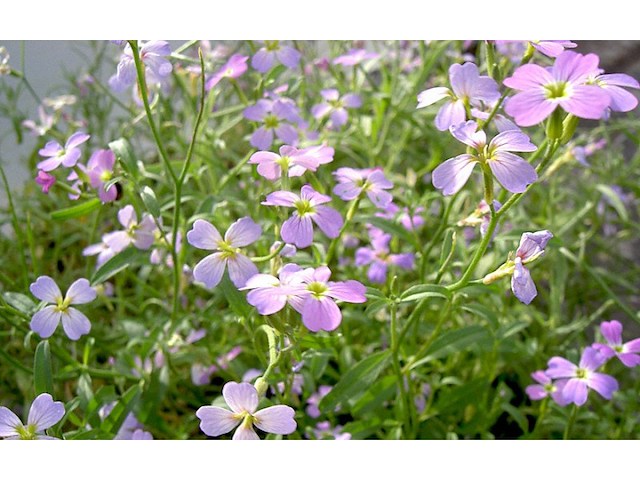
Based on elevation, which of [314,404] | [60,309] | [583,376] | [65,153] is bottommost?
[314,404]

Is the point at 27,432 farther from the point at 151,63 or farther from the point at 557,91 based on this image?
the point at 557,91

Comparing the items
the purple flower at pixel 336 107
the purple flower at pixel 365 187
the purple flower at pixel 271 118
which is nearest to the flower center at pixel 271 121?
the purple flower at pixel 271 118

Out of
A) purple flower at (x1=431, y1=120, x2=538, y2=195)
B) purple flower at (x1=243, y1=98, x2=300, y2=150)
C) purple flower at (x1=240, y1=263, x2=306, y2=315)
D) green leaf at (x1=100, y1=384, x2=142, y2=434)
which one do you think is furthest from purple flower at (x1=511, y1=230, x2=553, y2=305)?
green leaf at (x1=100, y1=384, x2=142, y2=434)

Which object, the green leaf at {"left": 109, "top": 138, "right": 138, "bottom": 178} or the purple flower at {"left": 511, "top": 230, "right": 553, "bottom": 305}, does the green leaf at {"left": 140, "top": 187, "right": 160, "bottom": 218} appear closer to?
the green leaf at {"left": 109, "top": 138, "right": 138, "bottom": 178}

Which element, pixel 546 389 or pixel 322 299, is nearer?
pixel 322 299

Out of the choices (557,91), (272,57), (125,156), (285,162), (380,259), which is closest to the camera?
(557,91)

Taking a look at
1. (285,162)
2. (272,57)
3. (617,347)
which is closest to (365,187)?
(285,162)
